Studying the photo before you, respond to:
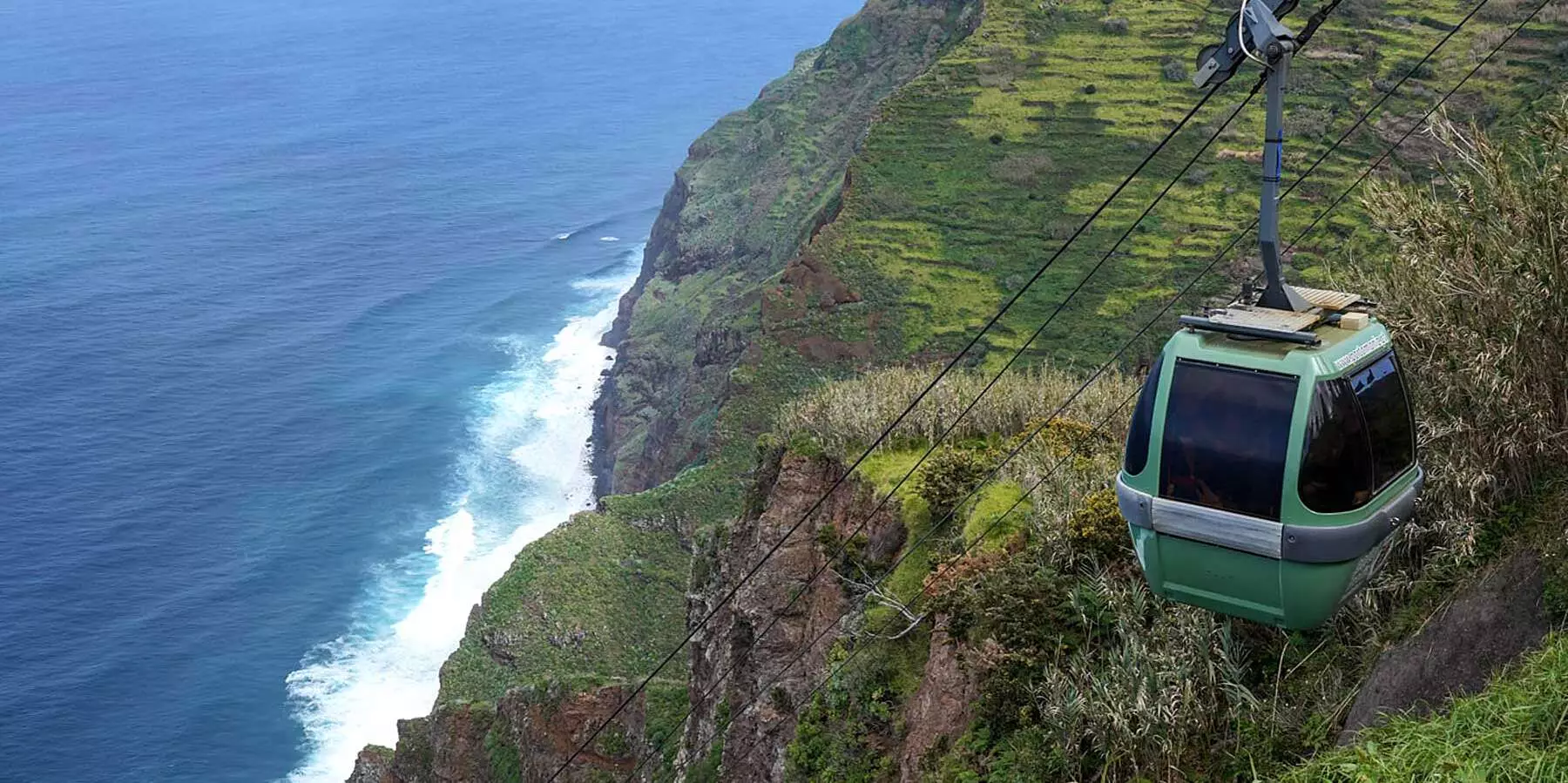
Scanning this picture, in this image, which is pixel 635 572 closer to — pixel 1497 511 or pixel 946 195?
pixel 946 195

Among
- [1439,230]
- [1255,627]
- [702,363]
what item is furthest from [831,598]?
[702,363]

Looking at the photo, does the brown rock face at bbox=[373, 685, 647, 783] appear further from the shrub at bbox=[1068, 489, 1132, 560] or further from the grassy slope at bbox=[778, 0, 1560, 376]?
the grassy slope at bbox=[778, 0, 1560, 376]

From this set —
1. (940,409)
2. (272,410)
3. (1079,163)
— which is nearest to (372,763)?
(940,409)

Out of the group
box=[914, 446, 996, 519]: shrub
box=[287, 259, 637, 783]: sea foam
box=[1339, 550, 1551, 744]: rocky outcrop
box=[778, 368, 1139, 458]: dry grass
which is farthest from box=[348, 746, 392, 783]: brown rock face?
box=[1339, 550, 1551, 744]: rocky outcrop

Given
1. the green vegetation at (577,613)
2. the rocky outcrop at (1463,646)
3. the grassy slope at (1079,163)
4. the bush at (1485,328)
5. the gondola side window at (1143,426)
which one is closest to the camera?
the rocky outcrop at (1463,646)

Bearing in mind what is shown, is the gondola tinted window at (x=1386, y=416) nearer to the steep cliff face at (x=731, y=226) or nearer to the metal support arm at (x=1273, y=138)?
the metal support arm at (x=1273, y=138)

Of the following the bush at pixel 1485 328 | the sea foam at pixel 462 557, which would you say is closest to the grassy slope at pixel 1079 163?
the sea foam at pixel 462 557

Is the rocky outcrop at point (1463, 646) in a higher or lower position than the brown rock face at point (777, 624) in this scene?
higher
